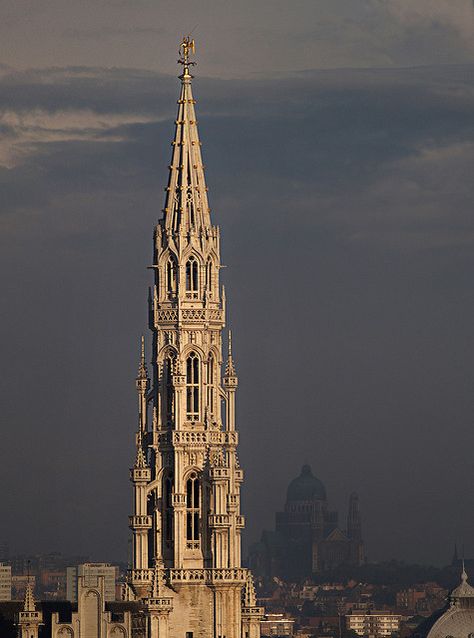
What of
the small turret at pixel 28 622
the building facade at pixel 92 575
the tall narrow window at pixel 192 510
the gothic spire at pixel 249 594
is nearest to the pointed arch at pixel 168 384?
the tall narrow window at pixel 192 510

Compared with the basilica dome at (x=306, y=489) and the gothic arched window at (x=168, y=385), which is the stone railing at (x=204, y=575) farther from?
the basilica dome at (x=306, y=489)

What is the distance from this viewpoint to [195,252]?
97938 mm

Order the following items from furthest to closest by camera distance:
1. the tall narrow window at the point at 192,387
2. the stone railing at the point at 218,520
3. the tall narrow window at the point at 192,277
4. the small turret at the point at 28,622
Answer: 1. the tall narrow window at the point at 192,277
2. the tall narrow window at the point at 192,387
3. the stone railing at the point at 218,520
4. the small turret at the point at 28,622

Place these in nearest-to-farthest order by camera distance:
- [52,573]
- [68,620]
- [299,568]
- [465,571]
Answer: [68,620]
[52,573]
[465,571]
[299,568]

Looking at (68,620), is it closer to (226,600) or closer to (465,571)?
(226,600)

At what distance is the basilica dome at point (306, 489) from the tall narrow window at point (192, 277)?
3043 centimetres

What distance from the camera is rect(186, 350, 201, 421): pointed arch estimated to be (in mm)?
97688

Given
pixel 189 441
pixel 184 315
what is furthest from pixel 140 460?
pixel 184 315

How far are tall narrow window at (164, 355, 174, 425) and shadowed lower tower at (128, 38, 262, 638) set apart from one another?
34 mm

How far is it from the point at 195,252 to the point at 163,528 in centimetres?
942

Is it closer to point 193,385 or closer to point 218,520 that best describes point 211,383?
point 193,385

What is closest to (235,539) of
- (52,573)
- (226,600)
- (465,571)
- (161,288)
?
(226,600)

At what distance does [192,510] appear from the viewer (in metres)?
97.2

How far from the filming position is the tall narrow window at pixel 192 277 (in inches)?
3861
